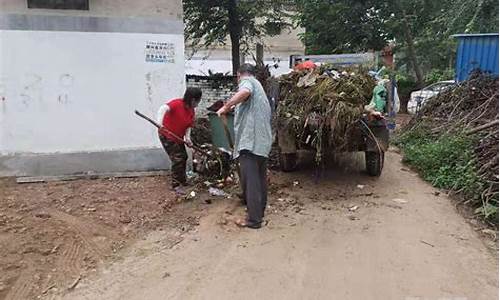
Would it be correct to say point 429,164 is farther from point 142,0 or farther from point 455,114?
point 142,0

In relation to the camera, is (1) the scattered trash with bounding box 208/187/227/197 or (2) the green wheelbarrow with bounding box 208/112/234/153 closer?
(1) the scattered trash with bounding box 208/187/227/197

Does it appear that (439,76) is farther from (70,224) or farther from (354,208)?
(70,224)

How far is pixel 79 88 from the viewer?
6.90 meters

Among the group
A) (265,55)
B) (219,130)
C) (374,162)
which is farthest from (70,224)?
(265,55)

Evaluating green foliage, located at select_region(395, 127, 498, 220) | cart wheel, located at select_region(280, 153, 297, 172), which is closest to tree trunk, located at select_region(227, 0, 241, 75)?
cart wheel, located at select_region(280, 153, 297, 172)

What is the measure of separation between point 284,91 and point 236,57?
857 centimetres

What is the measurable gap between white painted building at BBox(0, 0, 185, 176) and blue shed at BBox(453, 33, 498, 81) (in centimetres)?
739

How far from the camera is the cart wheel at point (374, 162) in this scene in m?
7.42

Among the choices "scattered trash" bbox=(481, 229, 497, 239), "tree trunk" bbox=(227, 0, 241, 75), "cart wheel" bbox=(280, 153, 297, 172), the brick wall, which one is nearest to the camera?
"scattered trash" bbox=(481, 229, 497, 239)

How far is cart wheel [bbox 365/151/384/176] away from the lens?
742 cm

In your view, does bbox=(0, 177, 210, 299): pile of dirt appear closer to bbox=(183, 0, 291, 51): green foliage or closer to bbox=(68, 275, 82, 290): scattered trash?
bbox=(68, 275, 82, 290): scattered trash

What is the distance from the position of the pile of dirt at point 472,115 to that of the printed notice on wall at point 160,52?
14.1 feet

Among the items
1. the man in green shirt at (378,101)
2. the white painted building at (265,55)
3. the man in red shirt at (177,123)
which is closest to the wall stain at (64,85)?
the man in red shirt at (177,123)

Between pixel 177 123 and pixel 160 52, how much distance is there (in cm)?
134
